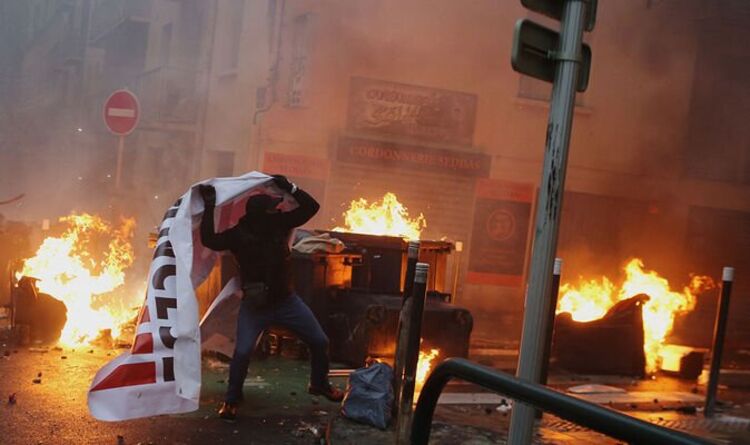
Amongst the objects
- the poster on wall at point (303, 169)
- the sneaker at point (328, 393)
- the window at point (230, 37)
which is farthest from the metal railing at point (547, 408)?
the window at point (230, 37)

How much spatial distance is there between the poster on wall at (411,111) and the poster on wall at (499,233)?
114 centimetres

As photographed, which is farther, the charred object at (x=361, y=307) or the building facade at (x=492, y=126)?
the building facade at (x=492, y=126)

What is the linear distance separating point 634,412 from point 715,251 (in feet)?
31.9

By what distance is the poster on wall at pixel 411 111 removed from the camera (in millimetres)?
14195

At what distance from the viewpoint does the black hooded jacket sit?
19.2 feet

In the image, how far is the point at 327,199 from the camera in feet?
46.6

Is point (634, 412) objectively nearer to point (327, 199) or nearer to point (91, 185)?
point (327, 199)

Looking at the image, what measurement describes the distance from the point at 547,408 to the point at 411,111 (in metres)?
12.5

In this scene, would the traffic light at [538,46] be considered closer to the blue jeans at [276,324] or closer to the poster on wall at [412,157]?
the blue jeans at [276,324]

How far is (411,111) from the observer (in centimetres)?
1451

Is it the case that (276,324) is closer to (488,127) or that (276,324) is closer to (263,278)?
(263,278)

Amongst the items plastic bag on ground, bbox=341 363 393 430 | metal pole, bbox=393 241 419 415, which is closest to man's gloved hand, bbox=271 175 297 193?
metal pole, bbox=393 241 419 415

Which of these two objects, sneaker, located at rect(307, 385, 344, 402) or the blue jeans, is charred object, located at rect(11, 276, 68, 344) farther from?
sneaker, located at rect(307, 385, 344, 402)

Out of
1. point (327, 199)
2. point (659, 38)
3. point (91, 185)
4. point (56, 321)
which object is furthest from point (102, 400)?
point (91, 185)
